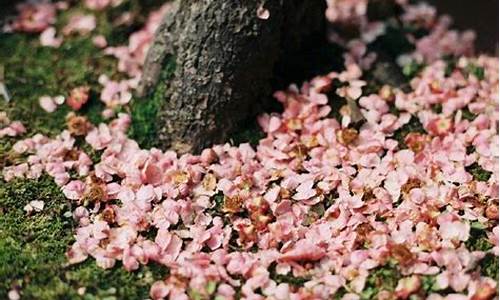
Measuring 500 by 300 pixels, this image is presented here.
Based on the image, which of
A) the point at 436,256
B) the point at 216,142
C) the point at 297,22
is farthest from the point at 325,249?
the point at 297,22

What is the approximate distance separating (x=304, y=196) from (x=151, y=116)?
1.87 feet

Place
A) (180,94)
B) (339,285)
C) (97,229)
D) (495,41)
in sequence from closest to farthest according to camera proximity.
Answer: (339,285) → (97,229) → (180,94) → (495,41)

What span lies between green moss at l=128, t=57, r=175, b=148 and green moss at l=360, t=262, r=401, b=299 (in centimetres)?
80

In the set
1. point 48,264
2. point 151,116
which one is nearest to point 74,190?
point 48,264

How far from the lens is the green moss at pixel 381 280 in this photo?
2.06 metres

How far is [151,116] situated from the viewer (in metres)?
2.62

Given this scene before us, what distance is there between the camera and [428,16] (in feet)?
10.7

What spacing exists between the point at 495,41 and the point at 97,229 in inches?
69.7

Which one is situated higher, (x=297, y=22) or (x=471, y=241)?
(x=297, y=22)

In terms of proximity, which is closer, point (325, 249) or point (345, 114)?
point (325, 249)

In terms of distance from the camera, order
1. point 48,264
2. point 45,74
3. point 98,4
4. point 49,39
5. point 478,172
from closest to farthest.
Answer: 1. point 48,264
2. point 478,172
3. point 45,74
4. point 49,39
5. point 98,4

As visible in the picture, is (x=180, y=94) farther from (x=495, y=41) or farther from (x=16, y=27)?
(x=495, y=41)

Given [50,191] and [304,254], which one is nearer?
[304,254]

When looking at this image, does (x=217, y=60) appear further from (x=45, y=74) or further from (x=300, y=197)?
(x=45, y=74)
